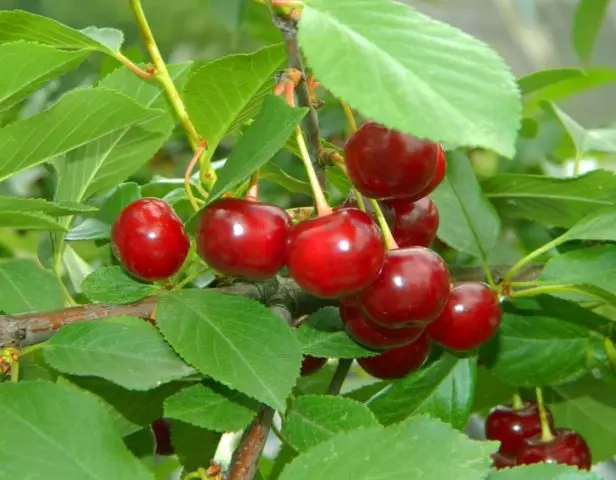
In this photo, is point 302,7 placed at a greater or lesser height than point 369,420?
greater

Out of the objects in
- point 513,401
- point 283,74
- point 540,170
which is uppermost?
point 283,74

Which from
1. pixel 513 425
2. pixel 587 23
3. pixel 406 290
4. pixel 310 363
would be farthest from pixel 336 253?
pixel 587 23

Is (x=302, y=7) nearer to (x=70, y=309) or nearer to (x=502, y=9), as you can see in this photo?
(x=70, y=309)

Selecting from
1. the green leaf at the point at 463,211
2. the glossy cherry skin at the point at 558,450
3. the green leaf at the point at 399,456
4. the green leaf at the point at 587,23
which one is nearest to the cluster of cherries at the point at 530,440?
the glossy cherry skin at the point at 558,450

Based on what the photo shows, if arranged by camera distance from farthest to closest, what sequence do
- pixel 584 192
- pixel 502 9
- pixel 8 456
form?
1. pixel 502 9
2. pixel 584 192
3. pixel 8 456

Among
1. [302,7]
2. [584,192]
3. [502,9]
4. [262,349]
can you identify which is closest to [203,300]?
[262,349]

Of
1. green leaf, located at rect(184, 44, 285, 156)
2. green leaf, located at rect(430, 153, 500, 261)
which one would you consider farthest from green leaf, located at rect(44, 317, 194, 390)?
green leaf, located at rect(430, 153, 500, 261)

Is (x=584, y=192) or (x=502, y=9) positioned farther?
(x=502, y=9)
